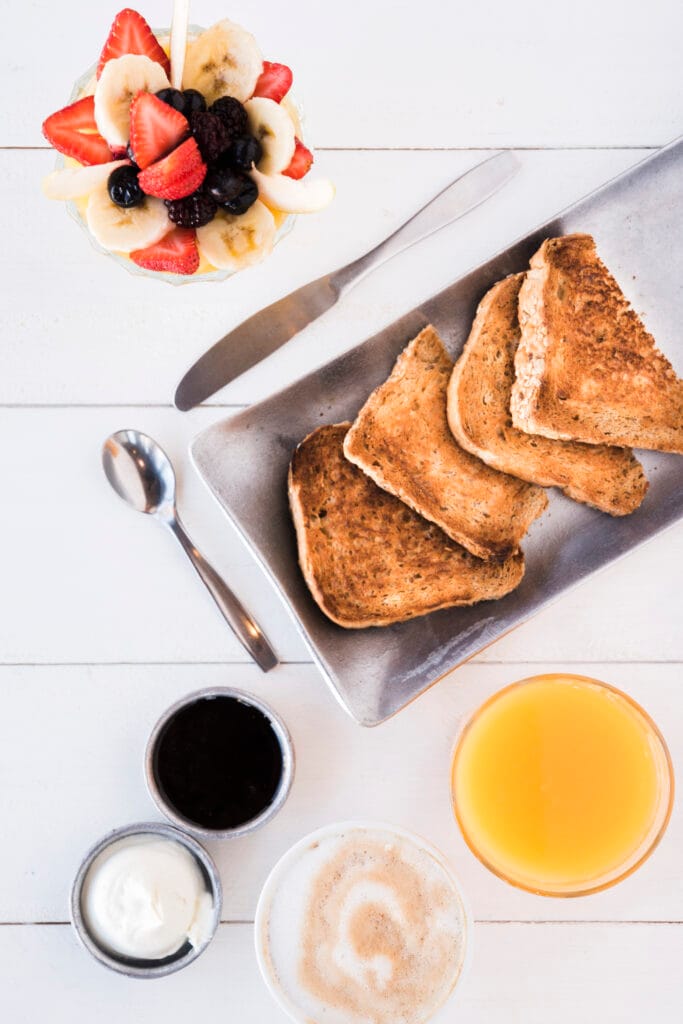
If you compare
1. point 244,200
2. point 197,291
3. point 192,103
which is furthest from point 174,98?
point 197,291

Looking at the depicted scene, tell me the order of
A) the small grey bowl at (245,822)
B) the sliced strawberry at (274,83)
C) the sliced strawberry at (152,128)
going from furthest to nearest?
the small grey bowl at (245,822), the sliced strawberry at (274,83), the sliced strawberry at (152,128)

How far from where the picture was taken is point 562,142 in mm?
1410

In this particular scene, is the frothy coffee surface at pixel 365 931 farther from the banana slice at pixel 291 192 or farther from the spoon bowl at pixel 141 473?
the banana slice at pixel 291 192

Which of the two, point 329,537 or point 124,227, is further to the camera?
point 329,537

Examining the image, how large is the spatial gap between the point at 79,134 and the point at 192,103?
15cm

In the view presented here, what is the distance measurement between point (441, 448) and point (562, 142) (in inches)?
19.2

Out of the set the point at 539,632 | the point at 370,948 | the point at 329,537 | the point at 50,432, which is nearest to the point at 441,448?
the point at 329,537

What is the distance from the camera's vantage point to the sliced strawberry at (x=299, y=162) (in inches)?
46.6

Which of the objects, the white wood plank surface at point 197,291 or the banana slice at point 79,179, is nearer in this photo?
the banana slice at point 79,179

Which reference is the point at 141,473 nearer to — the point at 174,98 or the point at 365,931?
the point at 174,98

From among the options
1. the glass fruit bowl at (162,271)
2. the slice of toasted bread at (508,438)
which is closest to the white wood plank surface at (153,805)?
the slice of toasted bread at (508,438)

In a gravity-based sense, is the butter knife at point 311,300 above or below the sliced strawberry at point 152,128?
below

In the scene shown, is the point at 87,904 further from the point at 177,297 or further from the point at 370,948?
the point at 177,297

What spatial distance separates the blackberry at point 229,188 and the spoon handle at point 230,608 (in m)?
0.47
